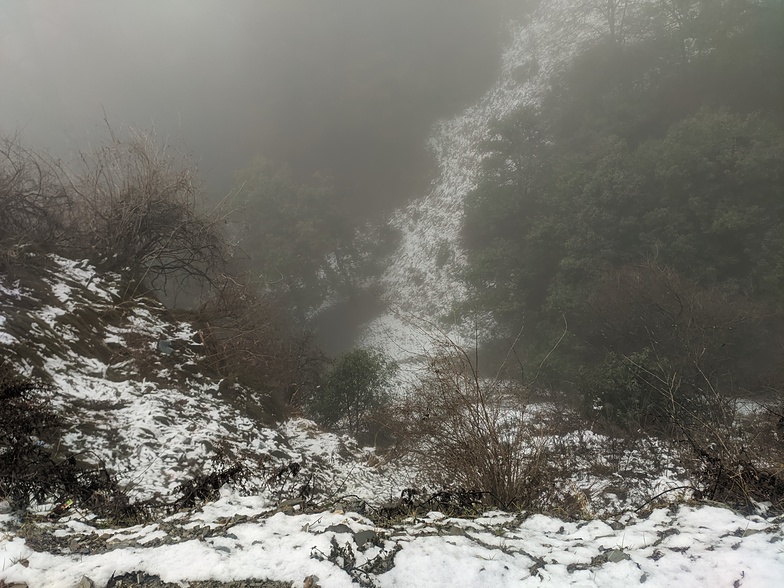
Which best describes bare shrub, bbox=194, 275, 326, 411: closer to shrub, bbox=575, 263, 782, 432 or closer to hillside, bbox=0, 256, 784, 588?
hillside, bbox=0, 256, 784, 588

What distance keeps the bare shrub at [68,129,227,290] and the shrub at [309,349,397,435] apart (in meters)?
4.68

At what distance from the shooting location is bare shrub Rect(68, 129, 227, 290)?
23.3ft

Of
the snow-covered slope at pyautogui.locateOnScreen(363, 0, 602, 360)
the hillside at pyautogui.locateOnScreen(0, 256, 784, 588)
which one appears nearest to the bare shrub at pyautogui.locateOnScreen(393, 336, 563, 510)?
the hillside at pyautogui.locateOnScreen(0, 256, 784, 588)

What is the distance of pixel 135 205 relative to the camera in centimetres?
710

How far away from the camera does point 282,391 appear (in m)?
9.43

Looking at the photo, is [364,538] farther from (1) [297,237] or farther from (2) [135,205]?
(1) [297,237]

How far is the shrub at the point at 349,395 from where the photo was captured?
33.0 ft

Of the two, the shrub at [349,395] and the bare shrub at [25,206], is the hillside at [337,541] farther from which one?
the shrub at [349,395]

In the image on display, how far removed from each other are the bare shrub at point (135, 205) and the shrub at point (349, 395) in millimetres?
4684

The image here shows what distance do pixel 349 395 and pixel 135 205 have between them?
245 inches

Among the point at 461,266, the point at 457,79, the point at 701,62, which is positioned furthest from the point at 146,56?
the point at 701,62

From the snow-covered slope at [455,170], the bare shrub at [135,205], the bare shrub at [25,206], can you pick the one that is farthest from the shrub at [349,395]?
the snow-covered slope at [455,170]

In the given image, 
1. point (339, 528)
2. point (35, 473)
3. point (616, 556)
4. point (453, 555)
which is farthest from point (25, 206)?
point (616, 556)

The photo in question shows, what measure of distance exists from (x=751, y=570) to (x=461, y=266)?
18.7 m
